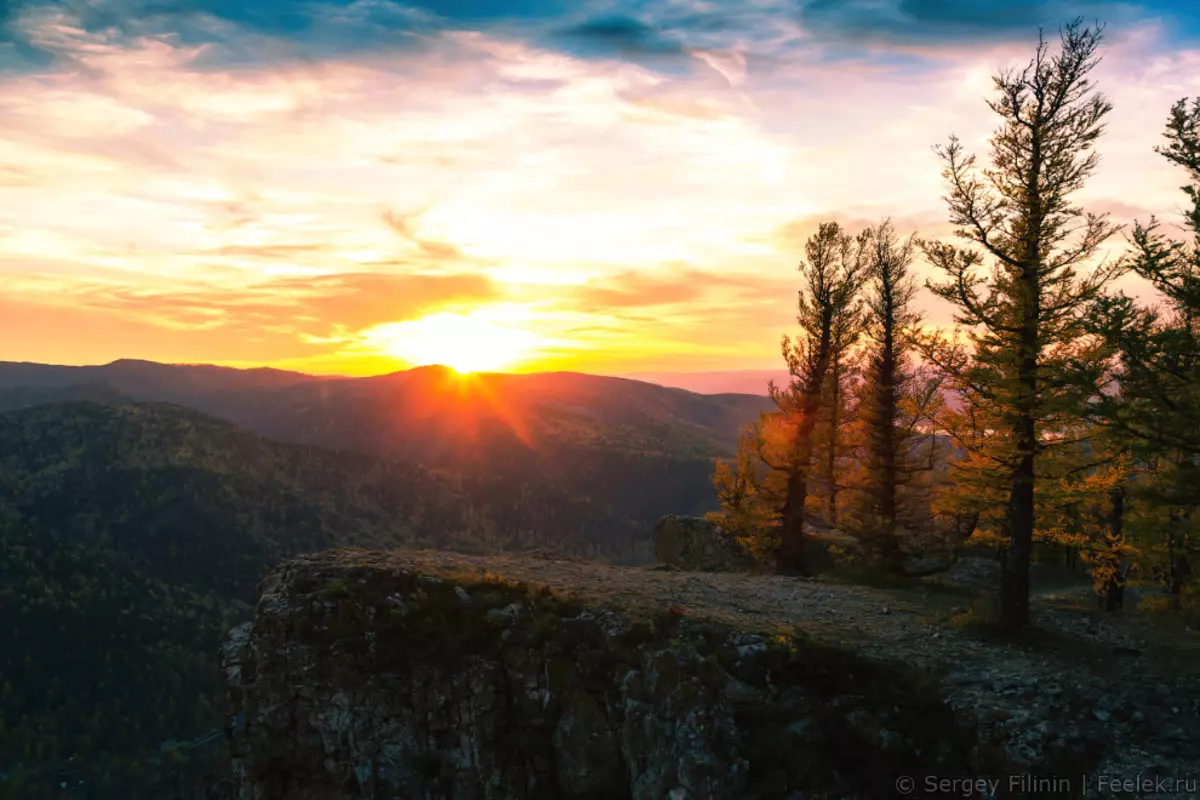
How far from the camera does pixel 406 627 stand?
16984 millimetres

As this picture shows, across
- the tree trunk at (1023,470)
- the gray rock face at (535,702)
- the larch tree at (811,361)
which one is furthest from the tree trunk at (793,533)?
the gray rock face at (535,702)

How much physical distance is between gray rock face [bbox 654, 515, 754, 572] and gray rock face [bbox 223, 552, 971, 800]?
21746mm

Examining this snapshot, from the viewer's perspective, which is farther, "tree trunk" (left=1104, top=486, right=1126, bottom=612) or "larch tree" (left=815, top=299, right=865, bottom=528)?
"larch tree" (left=815, top=299, right=865, bottom=528)

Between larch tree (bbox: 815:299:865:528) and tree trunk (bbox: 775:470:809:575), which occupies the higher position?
larch tree (bbox: 815:299:865:528)

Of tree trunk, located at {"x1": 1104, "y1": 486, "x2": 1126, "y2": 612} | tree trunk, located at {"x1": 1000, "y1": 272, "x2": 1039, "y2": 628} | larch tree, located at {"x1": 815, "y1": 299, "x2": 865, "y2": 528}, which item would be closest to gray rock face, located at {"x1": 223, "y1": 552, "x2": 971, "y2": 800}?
tree trunk, located at {"x1": 1000, "y1": 272, "x2": 1039, "y2": 628}

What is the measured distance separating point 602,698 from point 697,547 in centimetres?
2635

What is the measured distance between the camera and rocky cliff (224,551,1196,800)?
13.2 metres

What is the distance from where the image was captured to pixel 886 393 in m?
30.7

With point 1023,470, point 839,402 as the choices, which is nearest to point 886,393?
point 839,402

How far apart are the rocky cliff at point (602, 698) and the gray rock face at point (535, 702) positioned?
0.04 m

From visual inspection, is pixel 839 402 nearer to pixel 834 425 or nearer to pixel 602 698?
pixel 834 425

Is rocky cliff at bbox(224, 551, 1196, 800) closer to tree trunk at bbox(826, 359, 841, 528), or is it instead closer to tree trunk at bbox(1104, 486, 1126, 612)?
tree trunk at bbox(826, 359, 841, 528)

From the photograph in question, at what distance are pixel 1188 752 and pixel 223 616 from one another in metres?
200

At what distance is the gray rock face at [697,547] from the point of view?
127 feet
